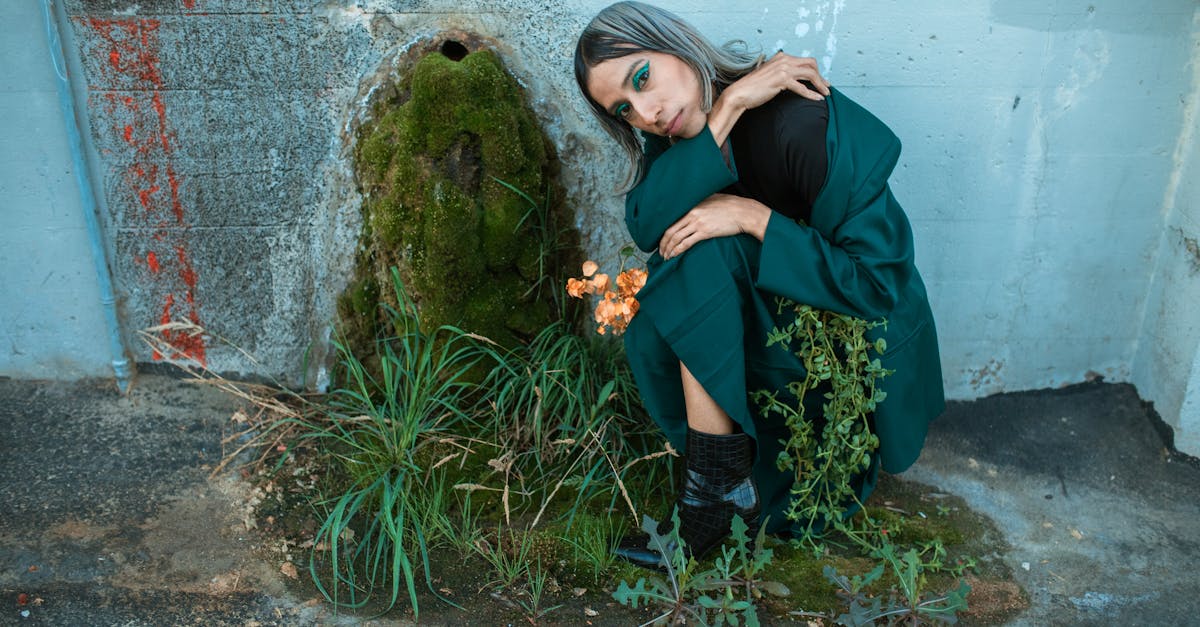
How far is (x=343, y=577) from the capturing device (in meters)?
2.51

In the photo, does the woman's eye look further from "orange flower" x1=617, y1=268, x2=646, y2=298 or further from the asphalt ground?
the asphalt ground

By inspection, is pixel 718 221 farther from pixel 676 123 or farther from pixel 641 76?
pixel 641 76

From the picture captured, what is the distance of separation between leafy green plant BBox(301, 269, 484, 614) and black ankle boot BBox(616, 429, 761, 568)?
26.9 inches

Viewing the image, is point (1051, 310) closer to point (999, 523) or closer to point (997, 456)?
point (997, 456)

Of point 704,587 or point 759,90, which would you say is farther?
point 704,587

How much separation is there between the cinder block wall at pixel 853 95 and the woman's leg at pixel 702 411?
82 cm

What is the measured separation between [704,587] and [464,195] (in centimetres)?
128

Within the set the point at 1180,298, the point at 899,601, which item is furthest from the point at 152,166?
the point at 1180,298

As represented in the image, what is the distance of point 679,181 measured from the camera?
2.30 m

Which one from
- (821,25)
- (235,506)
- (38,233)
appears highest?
(821,25)

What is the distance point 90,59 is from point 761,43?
1978 millimetres

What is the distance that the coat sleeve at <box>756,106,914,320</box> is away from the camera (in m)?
2.22

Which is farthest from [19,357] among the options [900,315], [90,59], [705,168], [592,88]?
[900,315]

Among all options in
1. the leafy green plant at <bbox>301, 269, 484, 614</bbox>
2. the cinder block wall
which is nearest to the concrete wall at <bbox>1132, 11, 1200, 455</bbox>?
the cinder block wall
